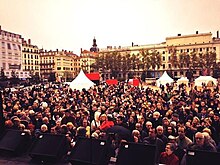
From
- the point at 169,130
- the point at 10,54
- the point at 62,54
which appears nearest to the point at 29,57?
the point at 62,54

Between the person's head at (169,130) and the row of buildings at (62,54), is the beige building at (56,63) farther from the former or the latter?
the person's head at (169,130)

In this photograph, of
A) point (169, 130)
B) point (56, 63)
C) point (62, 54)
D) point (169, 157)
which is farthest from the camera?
point (62, 54)

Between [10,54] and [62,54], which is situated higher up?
[62,54]

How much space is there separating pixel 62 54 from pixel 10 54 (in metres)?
62.6

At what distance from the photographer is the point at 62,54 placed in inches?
4875

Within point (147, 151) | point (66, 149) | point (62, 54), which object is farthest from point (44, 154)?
point (62, 54)

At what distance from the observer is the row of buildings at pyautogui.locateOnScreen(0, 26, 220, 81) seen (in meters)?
60.6

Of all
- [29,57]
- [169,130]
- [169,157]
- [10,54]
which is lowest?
[169,157]

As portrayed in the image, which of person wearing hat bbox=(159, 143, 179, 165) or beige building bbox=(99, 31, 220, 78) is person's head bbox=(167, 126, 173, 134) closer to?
person wearing hat bbox=(159, 143, 179, 165)

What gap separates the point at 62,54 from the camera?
406ft

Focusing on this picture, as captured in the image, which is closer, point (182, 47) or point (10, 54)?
point (10, 54)

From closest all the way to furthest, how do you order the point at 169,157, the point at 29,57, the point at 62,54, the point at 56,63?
the point at 169,157 < the point at 29,57 < the point at 56,63 < the point at 62,54

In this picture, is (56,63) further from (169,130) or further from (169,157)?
(169,157)

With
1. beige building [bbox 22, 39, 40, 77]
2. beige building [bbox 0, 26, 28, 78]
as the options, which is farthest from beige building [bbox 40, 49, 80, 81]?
beige building [bbox 0, 26, 28, 78]
